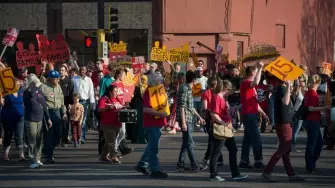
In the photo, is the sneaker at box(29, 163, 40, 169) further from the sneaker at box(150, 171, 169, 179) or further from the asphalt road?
the sneaker at box(150, 171, 169, 179)

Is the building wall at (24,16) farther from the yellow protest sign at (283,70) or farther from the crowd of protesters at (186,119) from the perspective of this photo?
the yellow protest sign at (283,70)

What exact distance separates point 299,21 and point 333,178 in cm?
2574

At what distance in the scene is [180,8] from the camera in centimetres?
3562

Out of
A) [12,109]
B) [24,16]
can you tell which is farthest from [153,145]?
[24,16]

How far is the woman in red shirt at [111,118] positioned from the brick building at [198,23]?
19.0 meters

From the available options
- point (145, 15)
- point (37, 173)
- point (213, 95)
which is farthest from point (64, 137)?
point (145, 15)

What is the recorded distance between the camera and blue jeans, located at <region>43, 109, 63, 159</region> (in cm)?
1692

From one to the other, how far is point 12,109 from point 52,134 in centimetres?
86

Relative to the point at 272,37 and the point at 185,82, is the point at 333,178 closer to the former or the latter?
the point at 185,82

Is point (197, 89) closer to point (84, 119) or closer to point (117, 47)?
point (117, 47)

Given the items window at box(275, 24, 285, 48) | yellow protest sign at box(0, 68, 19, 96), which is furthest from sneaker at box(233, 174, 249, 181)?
window at box(275, 24, 285, 48)

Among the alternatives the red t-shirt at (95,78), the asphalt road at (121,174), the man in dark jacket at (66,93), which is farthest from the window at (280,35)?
the asphalt road at (121,174)

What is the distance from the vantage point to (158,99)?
1470 cm

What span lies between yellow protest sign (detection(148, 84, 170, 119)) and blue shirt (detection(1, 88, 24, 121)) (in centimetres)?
343
